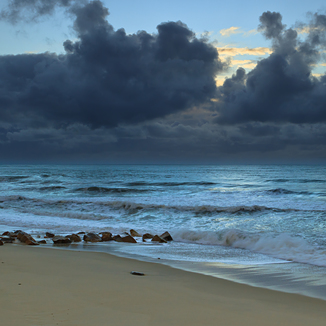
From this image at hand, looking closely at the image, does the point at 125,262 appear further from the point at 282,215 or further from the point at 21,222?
the point at 282,215

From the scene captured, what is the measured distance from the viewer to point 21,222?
11.8 metres

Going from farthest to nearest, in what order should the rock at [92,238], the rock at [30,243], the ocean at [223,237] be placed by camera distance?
the rock at [92,238], the rock at [30,243], the ocean at [223,237]

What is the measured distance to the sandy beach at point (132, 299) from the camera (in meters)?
2.66

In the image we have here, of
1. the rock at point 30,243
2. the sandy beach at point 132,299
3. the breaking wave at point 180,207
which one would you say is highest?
the sandy beach at point 132,299

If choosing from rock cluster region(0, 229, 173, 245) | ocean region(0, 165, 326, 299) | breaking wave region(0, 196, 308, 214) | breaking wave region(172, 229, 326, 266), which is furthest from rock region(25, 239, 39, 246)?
breaking wave region(0, 196, 308, 214)

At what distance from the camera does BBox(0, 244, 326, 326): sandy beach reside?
2.66 metres

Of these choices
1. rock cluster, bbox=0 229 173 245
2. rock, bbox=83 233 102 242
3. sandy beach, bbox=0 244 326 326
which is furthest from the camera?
rock, bbox=83 233 102 242

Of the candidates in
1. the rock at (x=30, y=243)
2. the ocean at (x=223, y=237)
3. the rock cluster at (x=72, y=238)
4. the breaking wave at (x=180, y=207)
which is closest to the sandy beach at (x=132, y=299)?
the ocean at (x=223, y=237)

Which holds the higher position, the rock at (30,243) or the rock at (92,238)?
the rock at (30,243)

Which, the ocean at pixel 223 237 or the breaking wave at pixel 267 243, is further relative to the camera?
the breaking wave at pixel 267 243

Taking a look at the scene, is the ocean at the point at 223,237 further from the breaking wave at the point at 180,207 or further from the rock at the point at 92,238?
the rock at the point at 92,238

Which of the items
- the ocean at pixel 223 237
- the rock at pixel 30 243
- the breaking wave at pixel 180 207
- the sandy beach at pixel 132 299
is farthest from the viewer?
the breaking wave at pixel 180 207

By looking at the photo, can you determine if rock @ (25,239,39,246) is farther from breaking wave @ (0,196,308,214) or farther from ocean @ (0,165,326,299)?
breaking wave @ (0,196,308,214)

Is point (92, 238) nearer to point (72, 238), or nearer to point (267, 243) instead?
point (72, 238)
